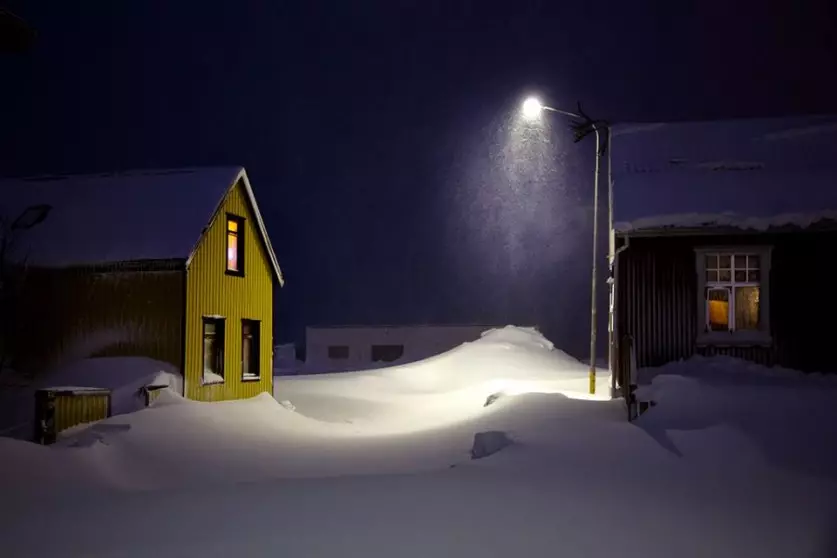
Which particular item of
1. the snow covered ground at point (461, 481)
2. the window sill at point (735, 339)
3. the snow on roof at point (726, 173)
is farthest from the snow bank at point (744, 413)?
the snow on roof at point (726, 173)

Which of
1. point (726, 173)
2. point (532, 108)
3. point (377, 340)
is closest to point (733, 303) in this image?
point (726, 173)

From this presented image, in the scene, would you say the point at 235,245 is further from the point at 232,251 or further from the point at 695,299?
the point at 695,299

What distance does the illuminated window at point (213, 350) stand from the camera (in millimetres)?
21438

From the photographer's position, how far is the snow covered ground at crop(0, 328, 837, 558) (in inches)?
343

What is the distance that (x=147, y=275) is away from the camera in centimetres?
2053

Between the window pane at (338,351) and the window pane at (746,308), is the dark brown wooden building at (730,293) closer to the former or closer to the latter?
the window pane at (746,308)

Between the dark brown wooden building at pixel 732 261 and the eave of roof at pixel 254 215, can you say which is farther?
the eave of roof at pixel 254 215

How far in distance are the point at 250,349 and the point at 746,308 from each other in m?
14.3

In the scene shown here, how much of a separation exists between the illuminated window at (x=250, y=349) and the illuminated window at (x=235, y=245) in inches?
65.8

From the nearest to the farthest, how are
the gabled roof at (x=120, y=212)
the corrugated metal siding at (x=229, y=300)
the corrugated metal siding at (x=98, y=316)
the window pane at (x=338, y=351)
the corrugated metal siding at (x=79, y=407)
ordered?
the corrugated metal siding at (x=79, y=407)
the corrugated metal siding at (x=98, y=316)
the corrugated metal siding at (x=229, y=300)
the gabled roof at (x=120, y=212)
the window pane at (x=338, y=351)

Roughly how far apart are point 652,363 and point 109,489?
12262 millimetres

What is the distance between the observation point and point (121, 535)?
29.3ft

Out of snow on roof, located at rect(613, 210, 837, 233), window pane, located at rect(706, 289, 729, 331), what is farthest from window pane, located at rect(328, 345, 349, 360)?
snow on roof, located at rect(613, 210, 837, 233)

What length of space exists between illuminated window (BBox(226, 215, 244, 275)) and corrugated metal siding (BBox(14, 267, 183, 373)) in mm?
2839
